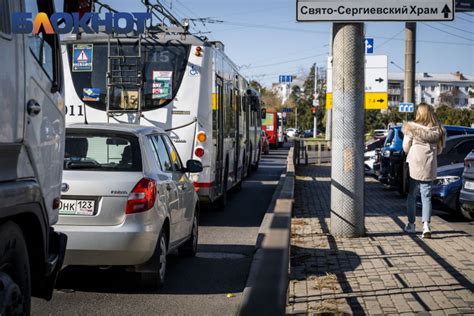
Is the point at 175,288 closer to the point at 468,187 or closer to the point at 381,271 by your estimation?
the point at 381,271

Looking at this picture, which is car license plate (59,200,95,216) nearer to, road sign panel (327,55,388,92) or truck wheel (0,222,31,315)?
truck wheel (0,222,31,315)

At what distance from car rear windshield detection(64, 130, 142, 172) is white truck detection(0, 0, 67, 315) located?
1925 mm

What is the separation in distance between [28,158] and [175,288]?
3.41 meters

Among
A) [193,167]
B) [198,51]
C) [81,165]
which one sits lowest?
[193,167]

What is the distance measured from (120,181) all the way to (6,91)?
119 inches

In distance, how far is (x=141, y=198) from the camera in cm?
689

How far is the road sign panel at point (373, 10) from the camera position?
918 cm

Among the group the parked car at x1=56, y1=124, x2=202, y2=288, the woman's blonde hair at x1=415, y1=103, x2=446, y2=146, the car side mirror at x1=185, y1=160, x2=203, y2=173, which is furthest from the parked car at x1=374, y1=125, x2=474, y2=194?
the parked car at x1=56, y1=124, x2=202, y2=288

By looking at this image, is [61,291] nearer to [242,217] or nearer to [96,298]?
[96,298]

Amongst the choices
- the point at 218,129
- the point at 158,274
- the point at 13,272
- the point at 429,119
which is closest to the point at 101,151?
the point at 158,274

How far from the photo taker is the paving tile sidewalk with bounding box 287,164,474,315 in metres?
6.11

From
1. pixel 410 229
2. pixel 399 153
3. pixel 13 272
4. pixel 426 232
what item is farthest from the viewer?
pixel 399 153

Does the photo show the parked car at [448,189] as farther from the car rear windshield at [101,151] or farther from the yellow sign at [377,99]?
the yellow sign at [377,99]

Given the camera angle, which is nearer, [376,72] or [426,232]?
[426,232]
